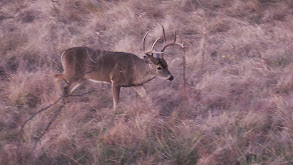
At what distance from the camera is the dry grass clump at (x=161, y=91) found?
4.43 meters

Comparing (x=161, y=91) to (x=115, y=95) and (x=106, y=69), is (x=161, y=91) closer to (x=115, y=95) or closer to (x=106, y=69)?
(x=115, y=95)

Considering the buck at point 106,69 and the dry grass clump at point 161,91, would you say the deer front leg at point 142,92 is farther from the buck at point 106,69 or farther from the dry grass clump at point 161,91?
the dry grass clump at point 161,91

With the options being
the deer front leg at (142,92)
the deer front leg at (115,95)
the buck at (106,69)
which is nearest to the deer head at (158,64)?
the buck at (106,69)

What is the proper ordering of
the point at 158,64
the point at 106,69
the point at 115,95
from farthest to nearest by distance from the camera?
1. the point at 106,69
2. the point at 158,64
3. the point at 115,95

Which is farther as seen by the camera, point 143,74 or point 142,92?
point 143,74

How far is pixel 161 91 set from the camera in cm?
638

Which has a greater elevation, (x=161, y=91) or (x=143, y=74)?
(x=143, y=74)

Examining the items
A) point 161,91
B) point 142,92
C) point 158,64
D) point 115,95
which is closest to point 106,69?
point 115,95

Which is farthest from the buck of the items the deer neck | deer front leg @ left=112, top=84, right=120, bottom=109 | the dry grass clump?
the dry grass clump

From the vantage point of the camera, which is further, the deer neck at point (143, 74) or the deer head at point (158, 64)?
the deer neck at point (143, 74)

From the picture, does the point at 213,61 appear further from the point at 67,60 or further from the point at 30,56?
the point at 30,56

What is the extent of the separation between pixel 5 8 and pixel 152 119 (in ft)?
Answer: 22.7

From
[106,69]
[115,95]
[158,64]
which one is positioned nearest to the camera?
[115,95]

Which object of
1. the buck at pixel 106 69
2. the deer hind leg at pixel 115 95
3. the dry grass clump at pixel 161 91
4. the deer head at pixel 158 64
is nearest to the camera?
the dry grass clump at pixel 161 91
